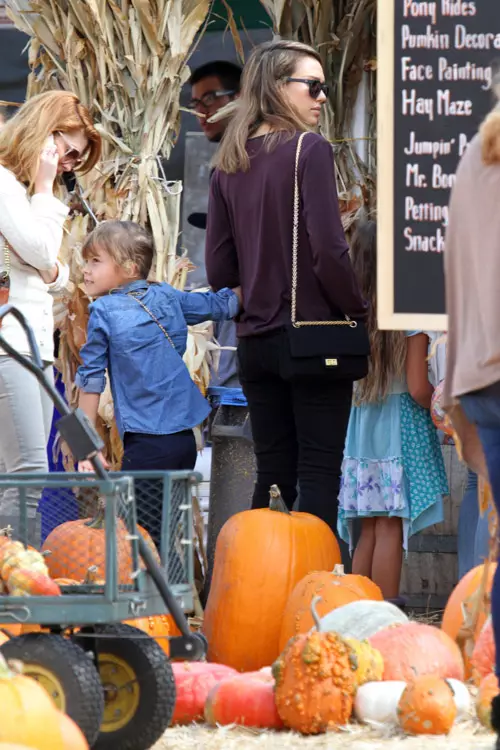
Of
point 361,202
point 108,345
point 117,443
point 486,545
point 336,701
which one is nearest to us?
point 336,701

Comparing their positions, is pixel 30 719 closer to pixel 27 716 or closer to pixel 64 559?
pixel 27 716

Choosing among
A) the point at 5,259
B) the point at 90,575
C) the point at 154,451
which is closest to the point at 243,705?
the point at 90,575

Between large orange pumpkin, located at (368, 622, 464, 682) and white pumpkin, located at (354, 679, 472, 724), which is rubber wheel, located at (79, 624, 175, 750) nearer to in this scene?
white pumpkin, located at (354, 679, 472, 724)

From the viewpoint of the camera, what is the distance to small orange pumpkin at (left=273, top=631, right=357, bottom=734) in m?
3.22

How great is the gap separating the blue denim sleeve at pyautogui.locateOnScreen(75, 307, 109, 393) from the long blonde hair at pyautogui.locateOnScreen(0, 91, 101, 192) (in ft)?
1.81

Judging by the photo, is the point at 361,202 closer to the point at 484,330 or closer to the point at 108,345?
the point at 108,345

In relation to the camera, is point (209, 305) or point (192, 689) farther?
point (209, 305)

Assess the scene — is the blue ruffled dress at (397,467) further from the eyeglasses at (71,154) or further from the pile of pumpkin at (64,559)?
the pile of pumpkin at (64,559)

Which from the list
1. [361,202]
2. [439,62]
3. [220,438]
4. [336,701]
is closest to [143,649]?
[336,701]

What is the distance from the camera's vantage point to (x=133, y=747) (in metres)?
2.97

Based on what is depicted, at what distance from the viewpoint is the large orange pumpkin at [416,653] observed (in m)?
3.38

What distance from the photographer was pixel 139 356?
483 cm

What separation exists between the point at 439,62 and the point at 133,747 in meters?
2.19

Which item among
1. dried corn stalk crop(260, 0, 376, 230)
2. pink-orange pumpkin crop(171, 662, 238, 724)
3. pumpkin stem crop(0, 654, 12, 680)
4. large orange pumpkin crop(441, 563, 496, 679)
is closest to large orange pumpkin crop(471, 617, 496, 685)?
large orange pumpkin crop(441, 563, 496, 679)
